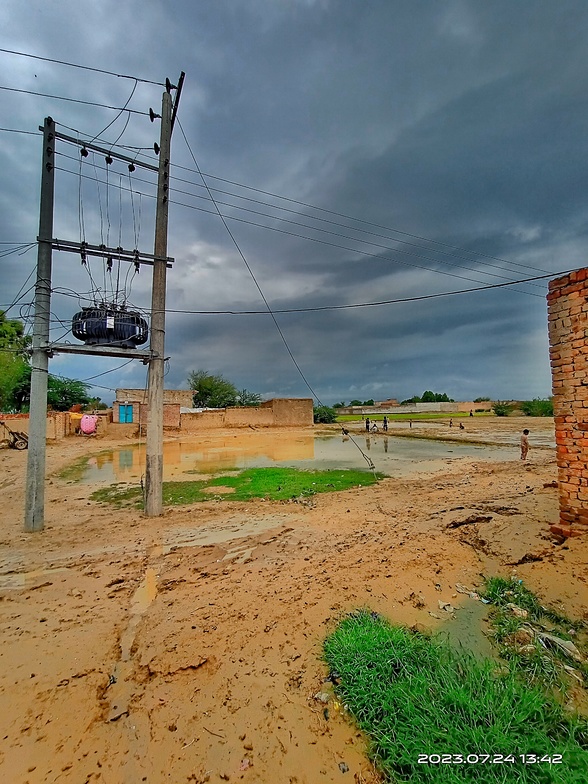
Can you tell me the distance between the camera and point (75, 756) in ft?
7.57

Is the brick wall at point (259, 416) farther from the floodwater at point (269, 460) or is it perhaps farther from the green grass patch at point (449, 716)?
the green grass patch at point (449, 716)

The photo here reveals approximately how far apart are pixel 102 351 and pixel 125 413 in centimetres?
2610

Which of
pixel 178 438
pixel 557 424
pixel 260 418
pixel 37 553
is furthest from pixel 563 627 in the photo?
pixel 260 418

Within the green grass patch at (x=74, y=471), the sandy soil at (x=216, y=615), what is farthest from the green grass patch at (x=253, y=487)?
the green grass patch at (x=74, y=471)

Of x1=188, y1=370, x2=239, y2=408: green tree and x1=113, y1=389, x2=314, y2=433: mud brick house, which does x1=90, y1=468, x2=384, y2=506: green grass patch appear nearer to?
x1=113, y1=389, x2=314, y2=433: mud brick house

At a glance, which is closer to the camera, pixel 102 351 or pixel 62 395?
pixel 102 351

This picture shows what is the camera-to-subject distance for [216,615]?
3875 millimetres

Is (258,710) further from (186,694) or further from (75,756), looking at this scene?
(75,756)

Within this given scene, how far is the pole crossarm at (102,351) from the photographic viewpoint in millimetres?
7251

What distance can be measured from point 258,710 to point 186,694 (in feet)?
1.97

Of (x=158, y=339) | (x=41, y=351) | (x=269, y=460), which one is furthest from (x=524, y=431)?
(x=41, y=351)

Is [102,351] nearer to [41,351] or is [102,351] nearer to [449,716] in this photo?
[41,351]

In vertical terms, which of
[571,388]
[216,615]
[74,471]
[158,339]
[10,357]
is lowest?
[74,471]

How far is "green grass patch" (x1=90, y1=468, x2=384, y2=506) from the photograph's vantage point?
9.99 meters
